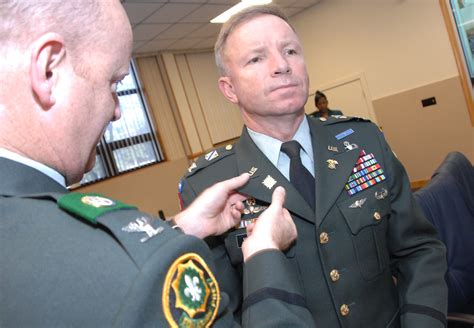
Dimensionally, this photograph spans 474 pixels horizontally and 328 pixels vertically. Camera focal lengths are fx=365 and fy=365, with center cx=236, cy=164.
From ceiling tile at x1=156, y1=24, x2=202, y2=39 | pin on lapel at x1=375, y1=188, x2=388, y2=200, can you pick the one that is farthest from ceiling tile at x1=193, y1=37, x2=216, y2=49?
pin on lapel at x1=375, y1=188, x2=388, y2=200

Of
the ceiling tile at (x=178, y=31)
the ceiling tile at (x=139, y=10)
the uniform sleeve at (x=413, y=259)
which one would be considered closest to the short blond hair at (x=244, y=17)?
the uniform sleeve at (x=413, y=259)

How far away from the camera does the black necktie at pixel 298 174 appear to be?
1212mm

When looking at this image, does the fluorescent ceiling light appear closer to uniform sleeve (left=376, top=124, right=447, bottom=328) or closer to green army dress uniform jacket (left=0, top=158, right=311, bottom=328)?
uniform sleeve (left=376, top=124, right=447, bottom=328)

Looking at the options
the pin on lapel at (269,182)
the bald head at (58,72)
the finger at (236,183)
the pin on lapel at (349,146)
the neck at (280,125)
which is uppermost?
the bald head at (58,72)

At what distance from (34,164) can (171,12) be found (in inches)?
207

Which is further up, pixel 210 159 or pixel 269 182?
pixel 210 159

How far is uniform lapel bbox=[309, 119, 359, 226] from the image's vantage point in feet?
3.83

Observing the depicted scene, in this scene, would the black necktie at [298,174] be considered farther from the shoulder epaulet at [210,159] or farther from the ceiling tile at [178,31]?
the ceiling tile at [178,31]

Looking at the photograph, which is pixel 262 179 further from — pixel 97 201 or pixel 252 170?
pixel 97 201

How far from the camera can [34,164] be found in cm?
56

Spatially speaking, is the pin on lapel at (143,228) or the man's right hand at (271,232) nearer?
the pin on lapel at (143,228)

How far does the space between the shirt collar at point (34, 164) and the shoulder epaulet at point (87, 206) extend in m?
0.08

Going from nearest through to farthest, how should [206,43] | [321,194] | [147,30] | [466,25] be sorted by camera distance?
[321,194], [466,25], [147,30], [206,43]

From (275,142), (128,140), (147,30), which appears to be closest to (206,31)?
(147,30)
